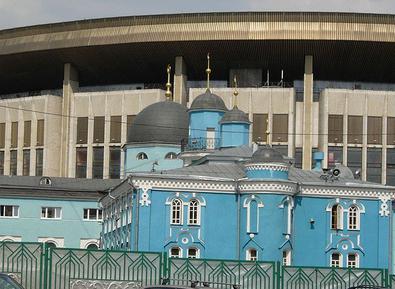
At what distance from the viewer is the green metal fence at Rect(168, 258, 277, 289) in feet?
111

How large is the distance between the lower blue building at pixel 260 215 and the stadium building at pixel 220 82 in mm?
28017

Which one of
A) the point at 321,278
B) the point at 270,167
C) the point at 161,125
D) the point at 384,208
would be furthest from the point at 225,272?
the point at 161,125

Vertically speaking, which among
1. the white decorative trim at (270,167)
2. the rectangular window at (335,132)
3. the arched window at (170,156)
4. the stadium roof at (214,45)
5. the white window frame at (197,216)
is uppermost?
the stadium roof at (214,45)

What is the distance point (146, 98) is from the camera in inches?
3743

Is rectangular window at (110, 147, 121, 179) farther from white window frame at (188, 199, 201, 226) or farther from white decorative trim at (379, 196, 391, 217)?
white decorative trim at (379, 196, 391, 217)

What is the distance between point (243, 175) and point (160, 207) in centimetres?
537

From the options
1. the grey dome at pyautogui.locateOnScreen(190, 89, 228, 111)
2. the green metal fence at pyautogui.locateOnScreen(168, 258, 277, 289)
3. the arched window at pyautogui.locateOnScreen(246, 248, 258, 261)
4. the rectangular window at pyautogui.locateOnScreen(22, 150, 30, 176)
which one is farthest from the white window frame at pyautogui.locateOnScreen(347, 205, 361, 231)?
the rectangular window at pyautogui.locateOnScreen(22, 150, 30, 176)

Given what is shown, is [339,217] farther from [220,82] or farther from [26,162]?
[26,162]

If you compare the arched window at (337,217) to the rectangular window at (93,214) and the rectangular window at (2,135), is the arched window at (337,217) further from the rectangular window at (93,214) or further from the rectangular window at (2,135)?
the rectangular window at (2,135)

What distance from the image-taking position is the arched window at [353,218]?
6056 centimetres

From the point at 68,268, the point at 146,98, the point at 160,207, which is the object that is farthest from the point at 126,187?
the point at 146,98

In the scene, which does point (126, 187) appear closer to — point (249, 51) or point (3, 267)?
point (3, 267)

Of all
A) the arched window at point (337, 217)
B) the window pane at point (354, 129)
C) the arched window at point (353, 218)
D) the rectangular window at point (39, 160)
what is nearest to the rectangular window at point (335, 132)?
the window pane at point (354, 129)

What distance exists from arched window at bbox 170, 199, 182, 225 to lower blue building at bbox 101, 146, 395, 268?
0.05 metres
